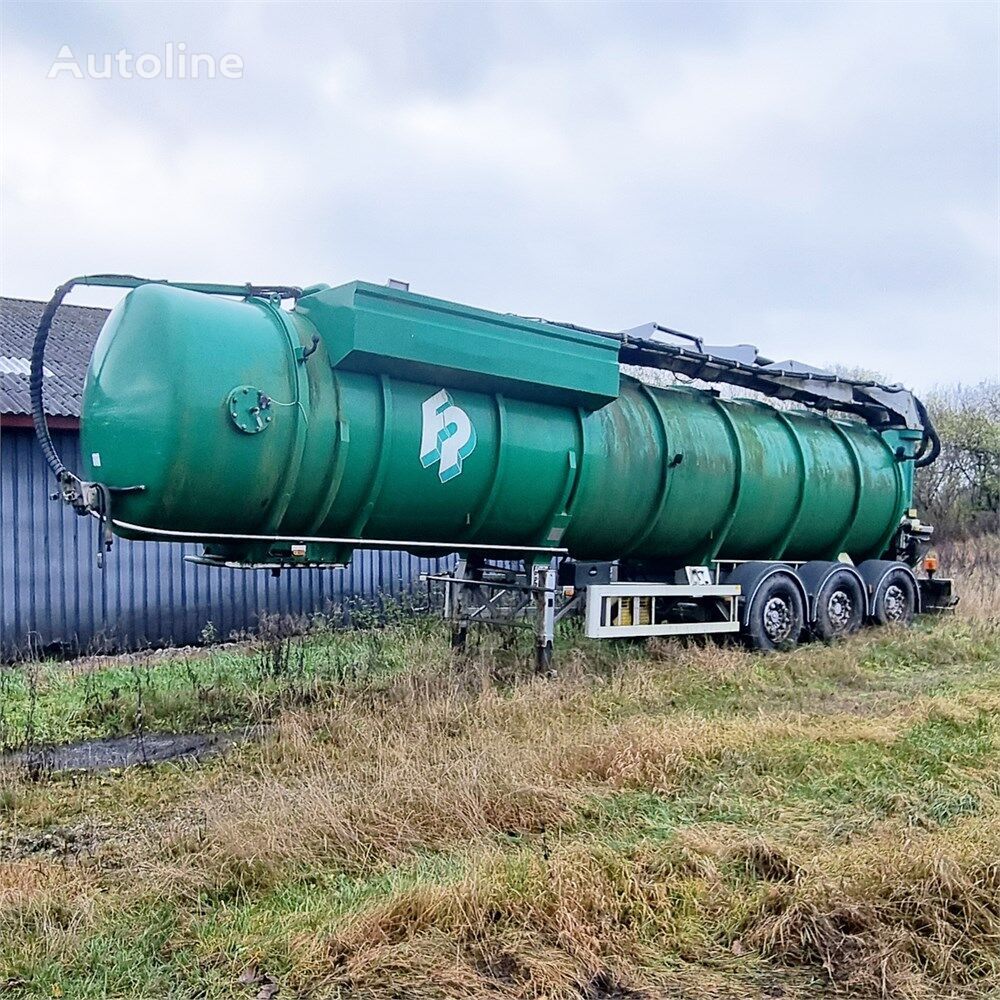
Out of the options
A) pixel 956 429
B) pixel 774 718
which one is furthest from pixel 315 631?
pixel 956 429

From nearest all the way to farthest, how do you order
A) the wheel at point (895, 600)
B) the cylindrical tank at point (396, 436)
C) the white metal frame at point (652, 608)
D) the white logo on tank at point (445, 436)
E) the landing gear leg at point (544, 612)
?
the cylindrical tank at point (396, 436) < the white logo on tank at point (445, 436) < the landing gear leg at point (544, 612) < the white metal frame at point (652, 608) < the wheel at point (895, 600)

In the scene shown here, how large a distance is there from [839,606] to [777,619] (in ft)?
3.99

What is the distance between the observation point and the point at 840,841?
4.14 meters

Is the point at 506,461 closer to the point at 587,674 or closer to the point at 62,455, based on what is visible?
the point at 587,674

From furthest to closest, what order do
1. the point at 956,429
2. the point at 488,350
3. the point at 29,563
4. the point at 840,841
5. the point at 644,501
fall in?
the point at 956,429, the point at 29,563, the point at 644,501, the point at 488,350, the point at 840,841

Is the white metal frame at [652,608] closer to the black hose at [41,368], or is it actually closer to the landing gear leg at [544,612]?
the landing gear leg at [544,612]

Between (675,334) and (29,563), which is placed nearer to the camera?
(675,334)

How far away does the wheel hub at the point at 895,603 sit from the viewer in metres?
11.5

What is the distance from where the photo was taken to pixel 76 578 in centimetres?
1067

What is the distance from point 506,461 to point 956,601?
7.72 metres

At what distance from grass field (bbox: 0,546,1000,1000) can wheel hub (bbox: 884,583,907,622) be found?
4209 mm

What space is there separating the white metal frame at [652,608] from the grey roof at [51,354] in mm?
6200

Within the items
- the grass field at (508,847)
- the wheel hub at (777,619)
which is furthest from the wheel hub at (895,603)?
the grass field at (508,847)

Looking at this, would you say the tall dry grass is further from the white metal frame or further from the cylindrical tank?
the cylindrical tank
